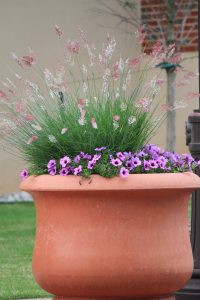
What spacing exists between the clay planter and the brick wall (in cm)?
1271

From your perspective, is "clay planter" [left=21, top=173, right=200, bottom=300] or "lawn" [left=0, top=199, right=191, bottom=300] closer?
"clay planter" [left=21, top=173, right=200, bottom=300]

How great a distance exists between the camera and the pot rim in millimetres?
4938

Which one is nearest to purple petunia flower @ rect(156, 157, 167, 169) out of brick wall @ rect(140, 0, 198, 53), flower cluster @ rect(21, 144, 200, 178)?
flower cluster @ rect(21, 144, 200, 178)

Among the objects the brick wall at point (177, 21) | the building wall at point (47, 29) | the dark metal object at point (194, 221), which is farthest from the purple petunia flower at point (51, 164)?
the brick wall at point (177, 21)

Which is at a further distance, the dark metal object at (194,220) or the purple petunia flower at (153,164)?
the dark metal object at (194,220)

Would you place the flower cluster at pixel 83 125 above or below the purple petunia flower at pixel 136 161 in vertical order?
above

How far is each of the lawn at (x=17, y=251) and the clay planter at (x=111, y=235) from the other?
9.05ft

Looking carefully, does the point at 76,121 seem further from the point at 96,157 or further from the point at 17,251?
the point at 17,251

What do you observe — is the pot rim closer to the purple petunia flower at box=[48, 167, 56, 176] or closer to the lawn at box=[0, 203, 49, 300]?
the purple petunia flower at box=[48, 167, 56, 176]

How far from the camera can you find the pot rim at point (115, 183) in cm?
494

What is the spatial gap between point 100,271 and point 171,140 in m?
11.9

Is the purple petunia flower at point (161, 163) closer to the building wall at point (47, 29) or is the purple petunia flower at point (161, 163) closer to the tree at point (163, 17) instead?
the tree at point (163, 17)

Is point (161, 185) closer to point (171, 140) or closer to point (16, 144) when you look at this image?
point (16, 144)

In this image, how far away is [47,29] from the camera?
1753cm
